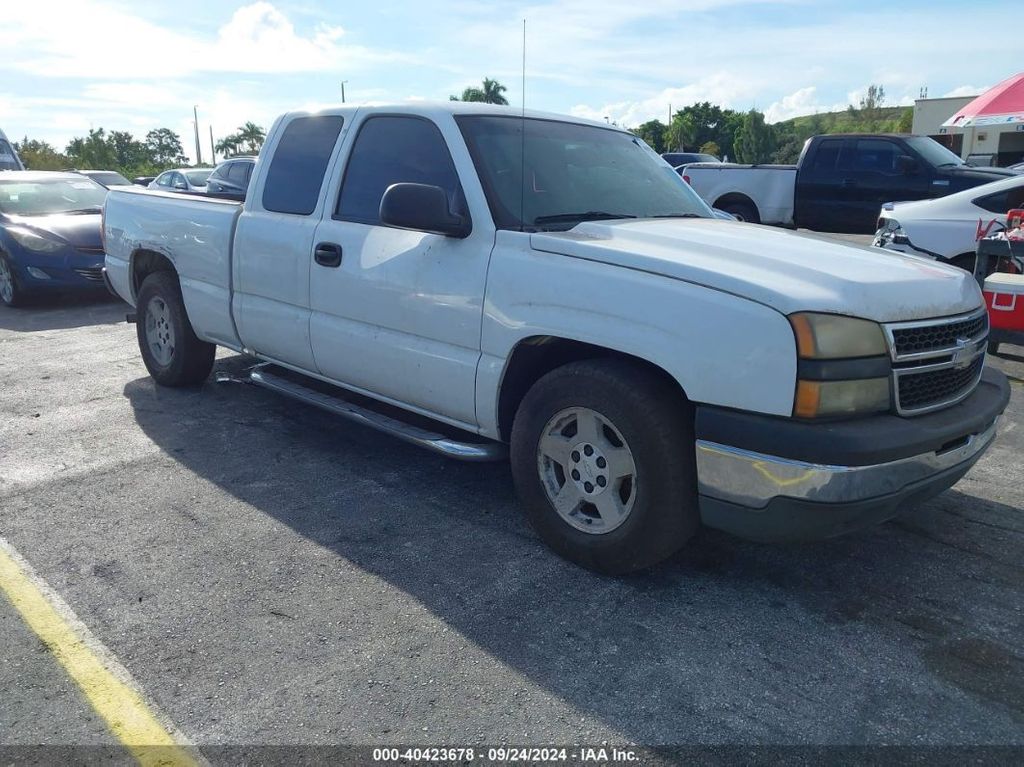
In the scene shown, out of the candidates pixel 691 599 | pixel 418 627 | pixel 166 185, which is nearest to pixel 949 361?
pixel 691 599

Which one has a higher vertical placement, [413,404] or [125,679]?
[413,404]

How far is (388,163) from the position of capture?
4.25 m

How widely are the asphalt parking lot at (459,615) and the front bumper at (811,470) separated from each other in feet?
1.47

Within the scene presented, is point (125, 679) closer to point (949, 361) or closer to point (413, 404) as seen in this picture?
point (413, 404)

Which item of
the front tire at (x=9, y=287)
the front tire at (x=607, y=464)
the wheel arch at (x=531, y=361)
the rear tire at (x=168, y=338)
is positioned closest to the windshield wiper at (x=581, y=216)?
the wheel arch at (x=531, y=361)

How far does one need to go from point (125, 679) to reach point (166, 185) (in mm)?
20542

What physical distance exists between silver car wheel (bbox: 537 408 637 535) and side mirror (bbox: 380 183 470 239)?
100 centimetres

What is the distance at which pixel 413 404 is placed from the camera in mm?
4074

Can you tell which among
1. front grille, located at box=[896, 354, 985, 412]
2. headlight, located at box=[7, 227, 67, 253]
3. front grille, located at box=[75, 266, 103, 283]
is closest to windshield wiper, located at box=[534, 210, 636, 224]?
front grille, located at box=[896, 354, 985, 412]

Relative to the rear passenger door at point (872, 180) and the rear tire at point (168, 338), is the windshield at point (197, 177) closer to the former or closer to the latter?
the rear passenger door at point (872, 180)

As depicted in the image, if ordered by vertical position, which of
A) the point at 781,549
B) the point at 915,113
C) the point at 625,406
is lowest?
the point at 781,549

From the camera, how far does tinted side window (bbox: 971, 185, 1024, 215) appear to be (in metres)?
8.18

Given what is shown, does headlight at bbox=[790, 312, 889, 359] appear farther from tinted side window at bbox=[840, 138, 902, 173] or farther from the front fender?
tinted side window at bbox=[840, 138, 902, 173]

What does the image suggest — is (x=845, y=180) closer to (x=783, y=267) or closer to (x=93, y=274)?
(x=93, y=274)
